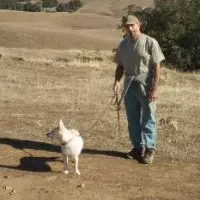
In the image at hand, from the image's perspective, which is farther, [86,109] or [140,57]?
[86,109]

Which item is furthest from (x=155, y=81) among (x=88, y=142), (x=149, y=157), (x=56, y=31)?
(x=56, y=31)

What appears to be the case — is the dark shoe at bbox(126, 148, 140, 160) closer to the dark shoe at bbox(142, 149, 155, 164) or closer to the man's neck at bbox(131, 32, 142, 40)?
the dark shoe at bbox(142, 149, 155, 164)

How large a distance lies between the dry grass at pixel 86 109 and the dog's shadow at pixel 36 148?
1.13 feet

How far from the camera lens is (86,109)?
14047 mm

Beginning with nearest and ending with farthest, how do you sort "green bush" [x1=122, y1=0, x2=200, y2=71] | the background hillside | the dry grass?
the dry grass → "green bush" [x1=122, y1=0, x2=200, y2=71] → the background hillside

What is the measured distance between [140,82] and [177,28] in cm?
2672

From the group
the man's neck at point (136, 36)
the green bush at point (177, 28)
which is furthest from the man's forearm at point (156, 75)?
the green bush at point (177, 28)

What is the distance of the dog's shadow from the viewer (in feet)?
29.8

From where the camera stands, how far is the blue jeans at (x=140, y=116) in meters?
9.20

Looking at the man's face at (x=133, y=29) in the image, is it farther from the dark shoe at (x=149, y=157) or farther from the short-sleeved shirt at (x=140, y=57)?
the dark shoe at (x=149, y=157)

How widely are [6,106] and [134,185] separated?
249 inches

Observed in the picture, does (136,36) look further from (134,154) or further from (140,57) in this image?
(134,154)

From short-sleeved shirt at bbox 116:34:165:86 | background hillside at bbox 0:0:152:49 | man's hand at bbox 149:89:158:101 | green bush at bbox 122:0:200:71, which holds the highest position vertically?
short-sleeved shirt at bbox 116:34:165:86

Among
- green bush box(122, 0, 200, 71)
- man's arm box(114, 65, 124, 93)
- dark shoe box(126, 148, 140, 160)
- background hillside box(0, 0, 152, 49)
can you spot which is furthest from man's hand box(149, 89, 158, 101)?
background hillside box(0, 0, 152, 49)
